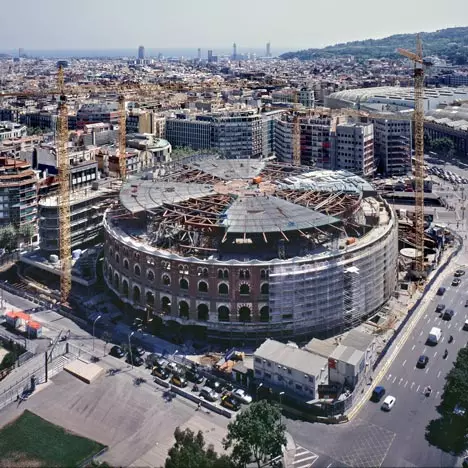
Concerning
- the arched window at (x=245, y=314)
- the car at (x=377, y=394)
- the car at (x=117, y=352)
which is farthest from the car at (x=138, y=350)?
the car at (x=377, y=394)

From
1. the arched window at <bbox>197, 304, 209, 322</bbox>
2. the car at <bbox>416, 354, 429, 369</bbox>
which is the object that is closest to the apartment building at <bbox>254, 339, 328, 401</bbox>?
the arched window at <bbox>197, 304, 209, 322</bbox>

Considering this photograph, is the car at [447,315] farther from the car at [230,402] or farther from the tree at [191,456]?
the tree at [191,456]

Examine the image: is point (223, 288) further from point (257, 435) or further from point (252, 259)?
point (257, 435)

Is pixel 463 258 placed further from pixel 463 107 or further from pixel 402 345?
pixel 463 107

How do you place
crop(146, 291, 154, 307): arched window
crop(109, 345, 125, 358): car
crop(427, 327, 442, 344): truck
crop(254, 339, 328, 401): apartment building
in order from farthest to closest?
crop(146, 291, 154, 307): arched window
crop(427, 327, 442, 344): truck
crop(109, 345, 125, 358): car
crop(254, 339, 328, 401): apartment building

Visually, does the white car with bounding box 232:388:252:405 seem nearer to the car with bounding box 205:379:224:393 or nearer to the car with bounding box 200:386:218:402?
the car with bounding box 205:379:224:393

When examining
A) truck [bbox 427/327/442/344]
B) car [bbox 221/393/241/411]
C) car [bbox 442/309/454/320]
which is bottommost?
car [bbox 221/393/241/411]
